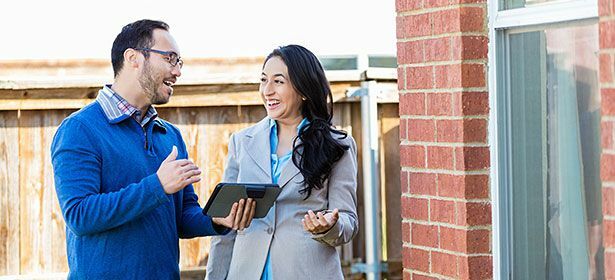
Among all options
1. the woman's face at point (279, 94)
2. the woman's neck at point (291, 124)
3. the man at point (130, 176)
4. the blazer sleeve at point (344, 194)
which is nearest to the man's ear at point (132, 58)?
the man at point (130, 176)

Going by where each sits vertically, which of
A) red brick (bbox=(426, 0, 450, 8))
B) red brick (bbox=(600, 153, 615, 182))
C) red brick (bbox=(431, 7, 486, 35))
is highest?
red brick (bbox=(426, 0, 450, 8))

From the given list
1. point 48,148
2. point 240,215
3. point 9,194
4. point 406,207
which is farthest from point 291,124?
point 9,194

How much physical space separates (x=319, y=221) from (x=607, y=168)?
1.08 m

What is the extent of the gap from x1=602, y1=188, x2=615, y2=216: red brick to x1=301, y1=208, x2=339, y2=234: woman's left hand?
1.00m

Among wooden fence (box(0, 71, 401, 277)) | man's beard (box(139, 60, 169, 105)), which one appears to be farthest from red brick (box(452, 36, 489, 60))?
wooden fence (box(0, 71, 401, 277))

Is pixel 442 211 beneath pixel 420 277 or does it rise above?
above

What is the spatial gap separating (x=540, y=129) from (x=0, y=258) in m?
4.53

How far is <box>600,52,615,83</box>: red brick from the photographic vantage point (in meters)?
3.74

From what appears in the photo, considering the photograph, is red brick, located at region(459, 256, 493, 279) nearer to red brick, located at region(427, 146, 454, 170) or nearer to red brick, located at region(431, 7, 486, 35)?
red brick, located at region(427, 146, 454, 170)

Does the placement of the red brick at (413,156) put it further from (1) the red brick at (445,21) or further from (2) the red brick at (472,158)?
(1) the red brick at (445,21)

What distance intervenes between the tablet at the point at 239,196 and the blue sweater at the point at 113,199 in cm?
18

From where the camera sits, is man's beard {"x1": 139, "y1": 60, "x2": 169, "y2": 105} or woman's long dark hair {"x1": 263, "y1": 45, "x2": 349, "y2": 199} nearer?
man's beard {"x1": 139, "y1": 60, "x2": 169, "y2": 105}

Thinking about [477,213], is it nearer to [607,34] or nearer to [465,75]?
[465,75]

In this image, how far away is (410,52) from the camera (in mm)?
4742
